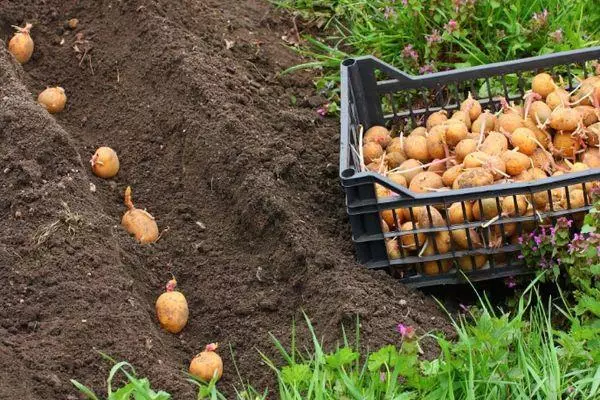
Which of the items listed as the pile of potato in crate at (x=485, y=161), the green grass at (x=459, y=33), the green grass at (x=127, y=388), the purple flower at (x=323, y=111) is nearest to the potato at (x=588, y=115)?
the pile of potato in crate at (x=485, y=161)

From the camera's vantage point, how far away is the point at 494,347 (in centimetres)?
346

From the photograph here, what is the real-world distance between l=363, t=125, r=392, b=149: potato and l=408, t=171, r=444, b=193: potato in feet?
1.22

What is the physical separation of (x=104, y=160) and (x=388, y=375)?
5.66 feet

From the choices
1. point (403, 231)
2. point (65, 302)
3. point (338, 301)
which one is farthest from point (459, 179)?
point (65, 302)

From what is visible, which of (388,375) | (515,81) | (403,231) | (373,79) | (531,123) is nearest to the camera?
(388,375)

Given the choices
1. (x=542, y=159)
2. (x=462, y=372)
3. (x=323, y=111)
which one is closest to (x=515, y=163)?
(x=542, y=159)

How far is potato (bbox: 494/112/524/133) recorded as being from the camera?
4438mm

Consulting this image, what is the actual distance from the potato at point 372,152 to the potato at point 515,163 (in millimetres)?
513

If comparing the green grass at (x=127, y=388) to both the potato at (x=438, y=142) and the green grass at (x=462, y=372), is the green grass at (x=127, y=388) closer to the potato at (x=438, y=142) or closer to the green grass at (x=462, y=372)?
the green grass at (x=462, y=372)

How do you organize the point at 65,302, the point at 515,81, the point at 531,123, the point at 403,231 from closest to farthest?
1. the point at 65,302
2. the point at 403,231
3. the point at 531,123
4. the point at 515,81

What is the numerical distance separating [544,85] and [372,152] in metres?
0.69

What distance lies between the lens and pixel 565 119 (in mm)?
4340

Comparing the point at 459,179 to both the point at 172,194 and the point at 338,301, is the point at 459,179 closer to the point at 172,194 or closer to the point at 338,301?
the point at 338,301

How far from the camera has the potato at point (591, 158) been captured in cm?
430
